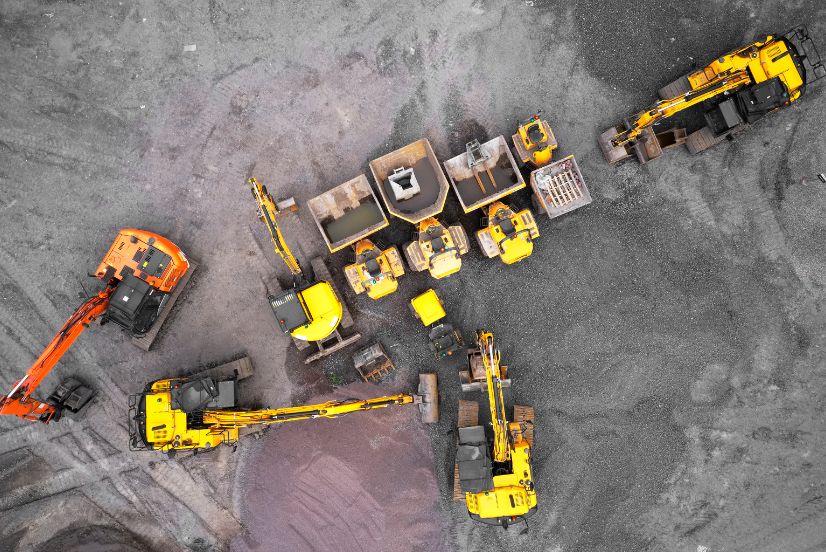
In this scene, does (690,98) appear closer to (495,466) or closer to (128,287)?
(495,466)

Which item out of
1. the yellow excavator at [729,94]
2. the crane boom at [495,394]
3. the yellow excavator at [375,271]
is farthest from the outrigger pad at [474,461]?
the yellow excavator at [729,94]

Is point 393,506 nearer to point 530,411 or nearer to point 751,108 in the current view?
point 530,411

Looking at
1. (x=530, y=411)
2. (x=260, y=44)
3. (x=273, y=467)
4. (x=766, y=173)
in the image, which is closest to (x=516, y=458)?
(x=530, y=411)

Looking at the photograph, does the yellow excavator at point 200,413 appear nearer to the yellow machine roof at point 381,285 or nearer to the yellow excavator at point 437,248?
the yellow machine roof at point 381,285

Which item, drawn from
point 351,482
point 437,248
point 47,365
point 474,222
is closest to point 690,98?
point 474,222

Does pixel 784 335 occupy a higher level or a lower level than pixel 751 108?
lower

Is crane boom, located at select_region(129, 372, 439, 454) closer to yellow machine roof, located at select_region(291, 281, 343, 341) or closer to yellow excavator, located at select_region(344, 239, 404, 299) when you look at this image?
yellow machine roof, located at select_region(291, 281, 343, 341)
